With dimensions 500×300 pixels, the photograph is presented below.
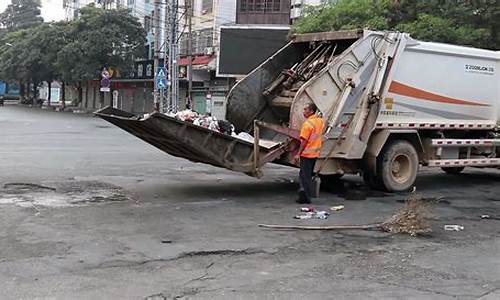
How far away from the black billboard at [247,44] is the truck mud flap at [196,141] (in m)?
28.9

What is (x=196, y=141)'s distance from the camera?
1000 centimetres

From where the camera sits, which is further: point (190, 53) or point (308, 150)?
point (190, 53)

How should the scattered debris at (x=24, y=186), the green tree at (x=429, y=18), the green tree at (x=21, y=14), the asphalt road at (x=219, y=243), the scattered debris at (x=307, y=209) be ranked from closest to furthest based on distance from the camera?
the asphalt road at (x=219, y=243) < the scattered debris at (x=307, y=209) < the scattered debris at (x=24, y=186) < the green tree at (x=429, y=18) < the green tree at (x=21, y=14)

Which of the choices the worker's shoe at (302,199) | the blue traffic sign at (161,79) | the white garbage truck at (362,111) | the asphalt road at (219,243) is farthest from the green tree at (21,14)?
the worker's shoe at (302,199)

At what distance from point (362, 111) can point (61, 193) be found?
16.7ft

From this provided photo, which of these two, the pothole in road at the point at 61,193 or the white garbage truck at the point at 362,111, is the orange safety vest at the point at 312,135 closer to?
the white garbage truck at the point at 362,111

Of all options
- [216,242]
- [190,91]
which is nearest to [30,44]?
[190,91]

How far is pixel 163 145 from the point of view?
35.1 feet

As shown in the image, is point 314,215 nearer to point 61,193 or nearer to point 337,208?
point 337,208

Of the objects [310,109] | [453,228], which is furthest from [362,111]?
[453,228]

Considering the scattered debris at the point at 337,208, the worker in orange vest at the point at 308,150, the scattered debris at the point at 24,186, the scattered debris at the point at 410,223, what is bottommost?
the scattered debris at the point at 24,186

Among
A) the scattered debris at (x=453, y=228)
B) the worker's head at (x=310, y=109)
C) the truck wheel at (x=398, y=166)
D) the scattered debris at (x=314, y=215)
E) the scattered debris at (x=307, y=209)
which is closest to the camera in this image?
the scattered debris at (x=453, y=228)

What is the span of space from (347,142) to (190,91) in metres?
32.7

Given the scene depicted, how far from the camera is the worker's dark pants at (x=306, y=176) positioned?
10062 millimetres
